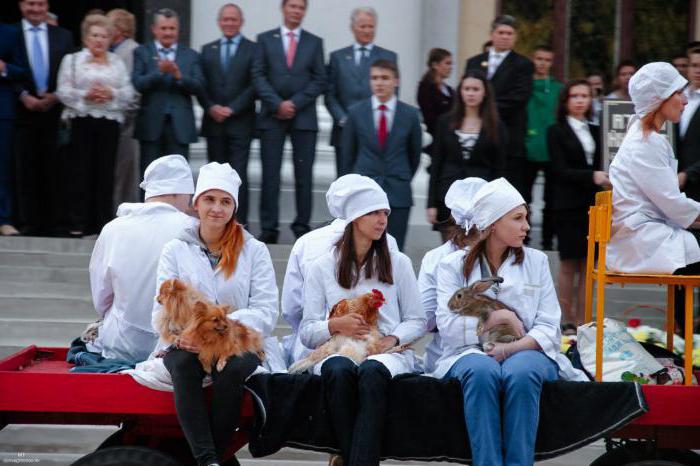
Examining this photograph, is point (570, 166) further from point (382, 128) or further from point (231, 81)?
point (231, 81)

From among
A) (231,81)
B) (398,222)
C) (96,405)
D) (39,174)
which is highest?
(231,81)

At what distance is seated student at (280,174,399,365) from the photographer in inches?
259

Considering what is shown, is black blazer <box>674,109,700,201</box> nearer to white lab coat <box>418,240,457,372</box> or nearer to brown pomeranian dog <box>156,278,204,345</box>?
white lab coat <box>418,240,457,372</box>

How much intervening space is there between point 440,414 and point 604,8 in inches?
368

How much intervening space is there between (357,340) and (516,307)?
0.75 m

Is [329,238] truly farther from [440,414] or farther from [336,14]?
[336,14]

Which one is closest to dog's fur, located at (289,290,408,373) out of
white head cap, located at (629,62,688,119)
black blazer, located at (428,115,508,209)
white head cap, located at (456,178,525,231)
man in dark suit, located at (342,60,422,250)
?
white head cap, located at (456,178,525,231)

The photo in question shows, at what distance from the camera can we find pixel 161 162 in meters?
6.99

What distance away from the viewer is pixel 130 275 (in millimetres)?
6645

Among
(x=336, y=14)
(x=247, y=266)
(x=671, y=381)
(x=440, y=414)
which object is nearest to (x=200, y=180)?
(x=247, y=266)

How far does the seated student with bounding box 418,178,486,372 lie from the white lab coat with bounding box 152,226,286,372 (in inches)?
28.9

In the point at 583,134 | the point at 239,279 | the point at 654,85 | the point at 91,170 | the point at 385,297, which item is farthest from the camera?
the point at 91,170

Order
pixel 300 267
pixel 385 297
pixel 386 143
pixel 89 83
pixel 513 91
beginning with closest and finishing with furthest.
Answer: pixel 385 297 → pixel 300 267 → pixel 386 143 → pixel 89 83 → pixel 513 91

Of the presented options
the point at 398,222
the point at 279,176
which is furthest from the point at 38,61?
the point at 398,222
